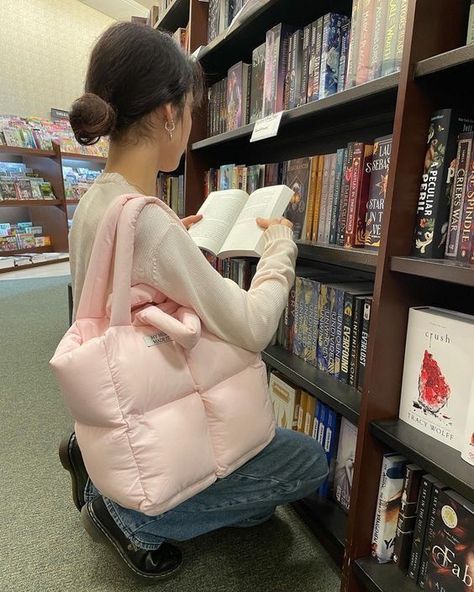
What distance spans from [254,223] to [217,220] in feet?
0.50

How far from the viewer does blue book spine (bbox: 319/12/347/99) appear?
105 centimetres

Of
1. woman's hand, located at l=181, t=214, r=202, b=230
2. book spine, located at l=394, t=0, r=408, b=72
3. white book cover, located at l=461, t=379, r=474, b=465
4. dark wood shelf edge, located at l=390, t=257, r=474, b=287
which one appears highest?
book spine, located at l=394, t=0, r=408, b=72

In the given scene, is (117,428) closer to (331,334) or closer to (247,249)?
(247,249)

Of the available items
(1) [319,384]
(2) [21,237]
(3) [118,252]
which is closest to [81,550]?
(1) [319,384]

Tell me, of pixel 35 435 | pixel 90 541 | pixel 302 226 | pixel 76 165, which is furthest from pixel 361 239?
pixel 76 165

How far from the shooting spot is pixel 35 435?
62.3 inches

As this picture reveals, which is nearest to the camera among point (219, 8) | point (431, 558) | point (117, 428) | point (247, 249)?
point (117, 428)

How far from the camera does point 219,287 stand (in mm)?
758

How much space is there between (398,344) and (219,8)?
1.37 meters

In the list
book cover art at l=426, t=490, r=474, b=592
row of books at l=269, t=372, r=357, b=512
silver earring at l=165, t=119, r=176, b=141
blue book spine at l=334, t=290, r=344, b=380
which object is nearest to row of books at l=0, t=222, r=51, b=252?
row of books at l=269, t=372, r=357, b=512

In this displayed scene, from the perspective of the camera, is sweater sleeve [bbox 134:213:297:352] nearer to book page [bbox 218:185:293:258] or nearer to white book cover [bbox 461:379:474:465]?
book page [bbox 218:185:293:258]

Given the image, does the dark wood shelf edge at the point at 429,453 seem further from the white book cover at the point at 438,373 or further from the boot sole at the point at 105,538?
the boot sole at the point at 105,538

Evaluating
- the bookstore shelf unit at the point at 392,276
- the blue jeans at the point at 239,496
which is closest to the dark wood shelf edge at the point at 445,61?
the bookstore shelf unit at the point at 392,276

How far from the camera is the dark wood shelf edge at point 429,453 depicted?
687 millimetres
